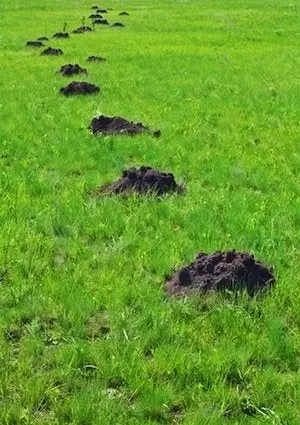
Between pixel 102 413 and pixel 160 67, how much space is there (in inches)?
934

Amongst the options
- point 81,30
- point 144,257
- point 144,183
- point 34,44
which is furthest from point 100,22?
point 144,257

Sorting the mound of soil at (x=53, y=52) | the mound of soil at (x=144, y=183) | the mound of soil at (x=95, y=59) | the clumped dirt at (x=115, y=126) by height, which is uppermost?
the mound of soil at (x=144, y=183)

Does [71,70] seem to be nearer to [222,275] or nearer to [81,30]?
[81,30]

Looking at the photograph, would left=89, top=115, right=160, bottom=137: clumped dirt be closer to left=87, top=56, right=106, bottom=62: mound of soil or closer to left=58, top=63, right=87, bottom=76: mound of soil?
left=58, top=63, right=87, bottom=76: mound of soil

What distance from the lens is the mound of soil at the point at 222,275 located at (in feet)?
27.0

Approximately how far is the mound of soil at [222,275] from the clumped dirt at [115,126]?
27.8ft

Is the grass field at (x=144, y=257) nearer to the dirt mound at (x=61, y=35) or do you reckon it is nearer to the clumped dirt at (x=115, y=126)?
the clumped dirt at (x=115, y=126)

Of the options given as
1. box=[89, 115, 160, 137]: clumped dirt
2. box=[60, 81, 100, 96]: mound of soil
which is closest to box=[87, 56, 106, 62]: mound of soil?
box=[60, 81, 100, 96]: mound of soil

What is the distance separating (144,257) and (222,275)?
4.71 feet

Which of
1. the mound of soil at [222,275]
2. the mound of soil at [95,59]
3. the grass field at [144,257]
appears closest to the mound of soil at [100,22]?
the mound of soil at [95,59]

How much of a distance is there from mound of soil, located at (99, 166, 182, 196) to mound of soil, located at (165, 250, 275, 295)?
11.5ft

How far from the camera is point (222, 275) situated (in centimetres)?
831

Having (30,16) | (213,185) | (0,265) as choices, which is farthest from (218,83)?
(30,16)

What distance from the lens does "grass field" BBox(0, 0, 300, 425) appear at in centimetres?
643
